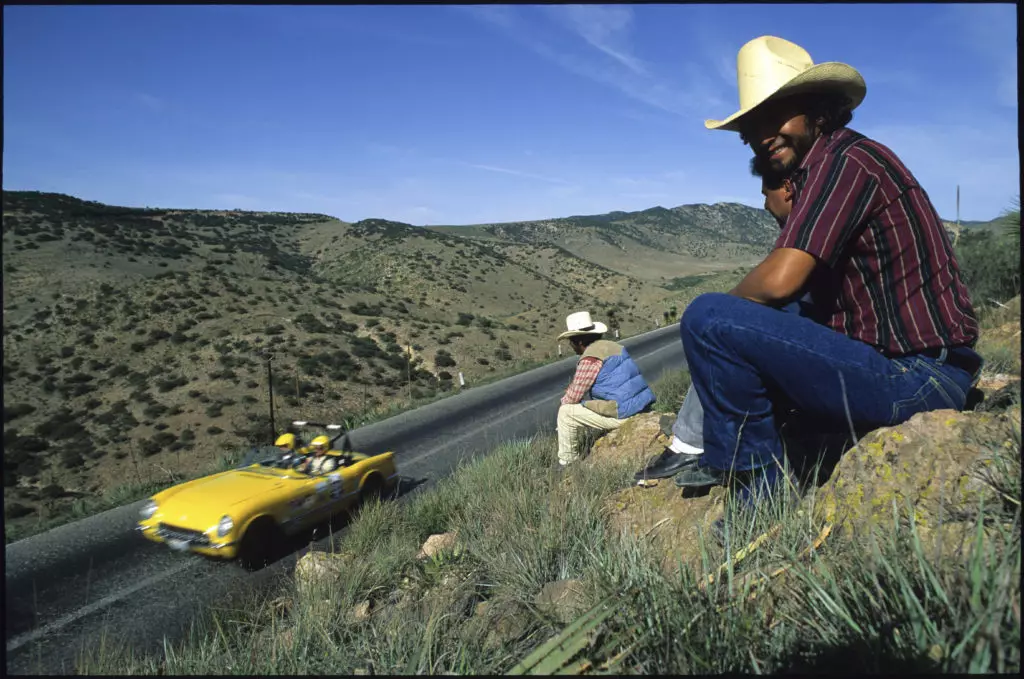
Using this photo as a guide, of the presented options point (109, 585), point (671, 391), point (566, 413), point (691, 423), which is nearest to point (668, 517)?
point (691, 423)

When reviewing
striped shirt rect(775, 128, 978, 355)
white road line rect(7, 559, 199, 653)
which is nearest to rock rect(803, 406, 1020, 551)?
striped shirt rect(775, 128, 978, 355)

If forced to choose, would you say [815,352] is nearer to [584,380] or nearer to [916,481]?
[916,481]

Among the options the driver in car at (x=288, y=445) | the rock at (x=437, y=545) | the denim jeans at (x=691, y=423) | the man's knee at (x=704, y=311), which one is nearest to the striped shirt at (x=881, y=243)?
the man's knee at (x=704, y=311)

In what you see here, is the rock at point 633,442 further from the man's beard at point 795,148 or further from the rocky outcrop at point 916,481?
the man's beard at point 795,148

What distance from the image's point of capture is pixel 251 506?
16.9 feet

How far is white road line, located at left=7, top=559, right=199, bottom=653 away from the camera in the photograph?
4.07 meters

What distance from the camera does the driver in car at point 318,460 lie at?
6.24 meters

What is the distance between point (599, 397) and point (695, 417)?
3032 mm

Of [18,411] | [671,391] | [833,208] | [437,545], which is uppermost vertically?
[833,208]

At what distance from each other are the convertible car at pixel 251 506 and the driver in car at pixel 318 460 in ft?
0.21

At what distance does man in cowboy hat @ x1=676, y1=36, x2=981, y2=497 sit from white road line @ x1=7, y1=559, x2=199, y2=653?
4.74m

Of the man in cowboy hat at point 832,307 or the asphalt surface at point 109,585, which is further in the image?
the asphalt surface at point 109,585

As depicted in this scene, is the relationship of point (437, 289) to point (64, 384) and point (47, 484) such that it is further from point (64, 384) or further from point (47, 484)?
point (47, 484)

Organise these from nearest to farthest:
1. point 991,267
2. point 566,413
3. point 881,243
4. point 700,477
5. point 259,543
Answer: point 881,243, point 700,477, point 259,543, point 566,413, point 991,267
